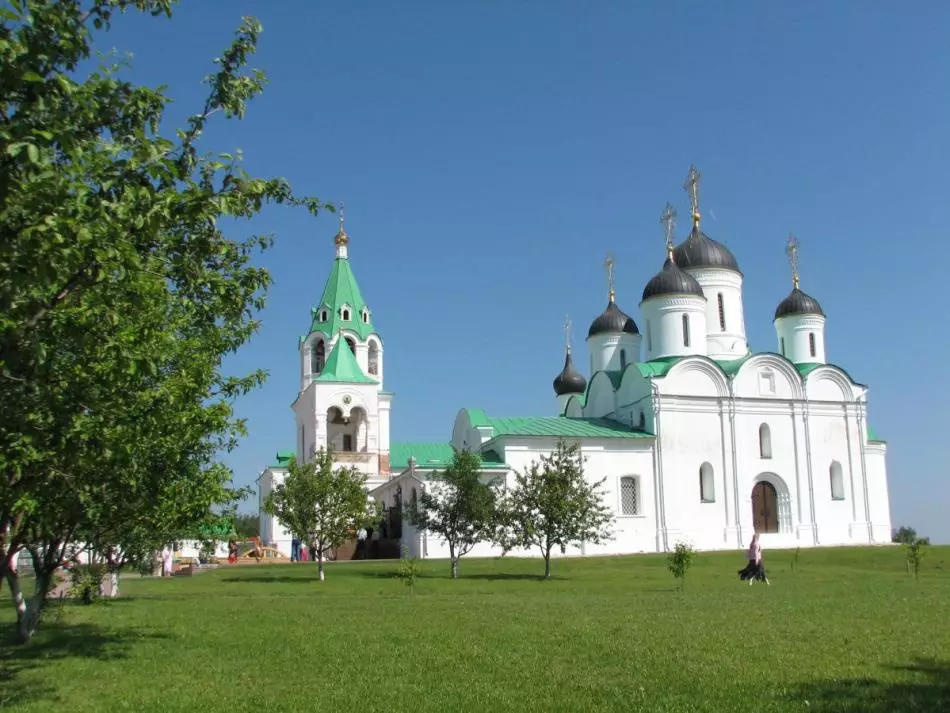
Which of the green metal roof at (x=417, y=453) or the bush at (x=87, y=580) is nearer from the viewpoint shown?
the bush at (x=87, y=580)

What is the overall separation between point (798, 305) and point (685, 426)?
11.5m

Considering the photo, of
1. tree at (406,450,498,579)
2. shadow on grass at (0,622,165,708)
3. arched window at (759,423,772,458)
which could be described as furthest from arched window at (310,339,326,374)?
shadow on grass at (0,622,165,708)

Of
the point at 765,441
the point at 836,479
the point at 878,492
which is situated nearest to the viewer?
the point at 765,441

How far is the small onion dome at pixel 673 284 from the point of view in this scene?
5134 cm

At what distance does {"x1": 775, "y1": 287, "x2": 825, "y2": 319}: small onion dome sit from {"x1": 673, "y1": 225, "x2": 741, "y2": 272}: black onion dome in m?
3.34

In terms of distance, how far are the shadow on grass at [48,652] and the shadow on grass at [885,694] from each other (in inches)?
293

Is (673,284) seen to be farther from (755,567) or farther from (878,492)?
(755,567)

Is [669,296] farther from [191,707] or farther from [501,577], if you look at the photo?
[191,707]

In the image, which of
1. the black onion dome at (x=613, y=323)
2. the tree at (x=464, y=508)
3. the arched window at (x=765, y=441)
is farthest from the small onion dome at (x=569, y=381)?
the tree at (x=464, y=508)

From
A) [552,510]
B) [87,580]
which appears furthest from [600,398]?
[87,580]

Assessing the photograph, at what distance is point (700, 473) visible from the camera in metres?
48.6

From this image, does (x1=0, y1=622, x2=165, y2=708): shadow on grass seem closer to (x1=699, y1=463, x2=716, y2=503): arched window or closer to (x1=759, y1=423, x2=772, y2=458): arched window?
(x1=699, y1=463, x2=716, y2=503): arched window

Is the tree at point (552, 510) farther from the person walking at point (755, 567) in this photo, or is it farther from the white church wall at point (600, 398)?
the white church wall at point (600, 398)

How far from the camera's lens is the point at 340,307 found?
186 ft
